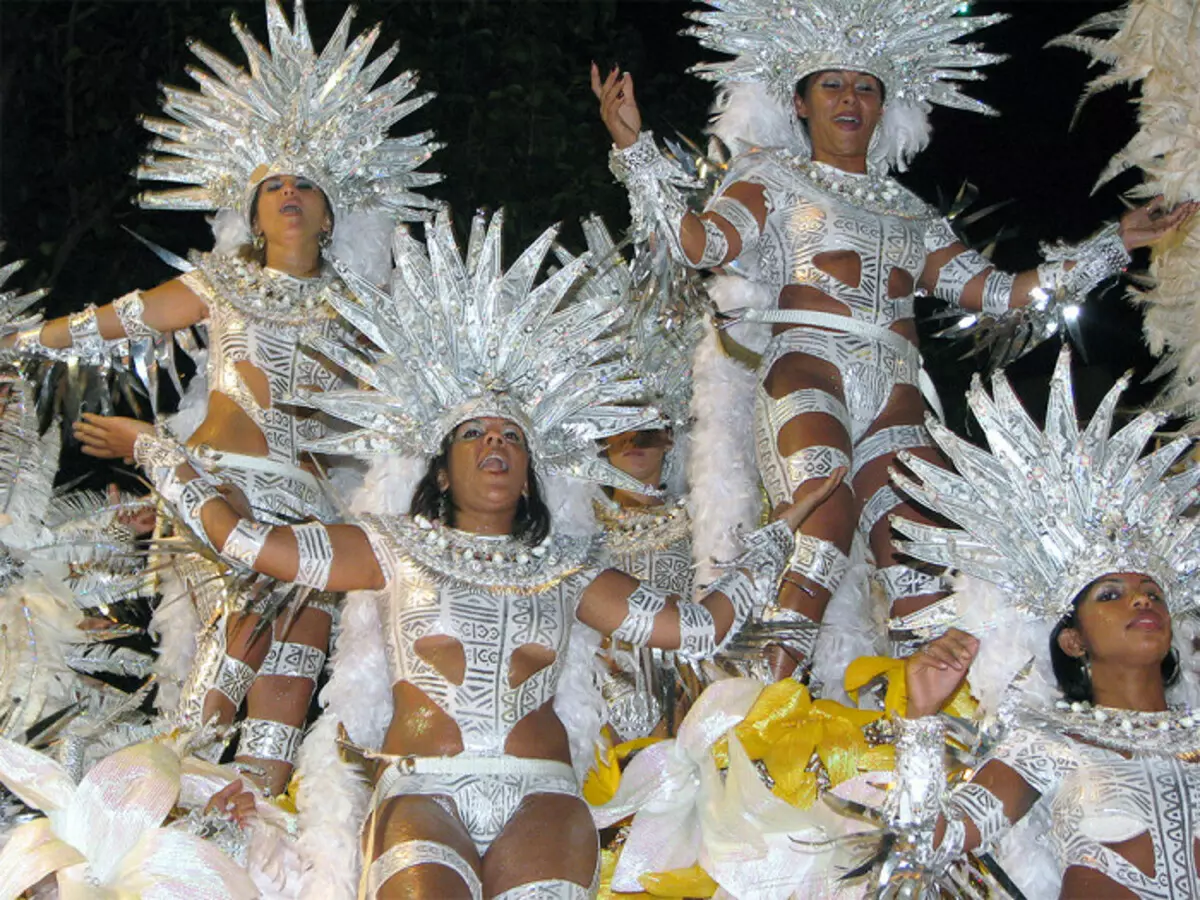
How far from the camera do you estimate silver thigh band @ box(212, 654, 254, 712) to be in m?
6.44

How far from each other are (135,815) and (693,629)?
1.45 meters

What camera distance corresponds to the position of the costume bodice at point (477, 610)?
5414 mm

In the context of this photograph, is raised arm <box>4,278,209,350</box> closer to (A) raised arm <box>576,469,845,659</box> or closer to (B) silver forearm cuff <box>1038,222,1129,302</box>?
(A) raised arm <box>576,469,845,659</box>

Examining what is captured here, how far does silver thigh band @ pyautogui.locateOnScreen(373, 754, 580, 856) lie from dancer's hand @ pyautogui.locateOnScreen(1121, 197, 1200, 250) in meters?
2.51

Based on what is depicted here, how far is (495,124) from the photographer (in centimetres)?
998

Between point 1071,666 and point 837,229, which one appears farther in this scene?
point 837,229

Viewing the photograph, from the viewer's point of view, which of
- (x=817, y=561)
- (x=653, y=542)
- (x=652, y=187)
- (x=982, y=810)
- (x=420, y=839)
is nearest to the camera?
(x=982, y=810)

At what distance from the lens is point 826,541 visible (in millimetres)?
6074

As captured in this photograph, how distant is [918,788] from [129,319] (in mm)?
3178

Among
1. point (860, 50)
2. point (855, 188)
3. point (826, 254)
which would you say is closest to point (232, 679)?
point (826, 254)

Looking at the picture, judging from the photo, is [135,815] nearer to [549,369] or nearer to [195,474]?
[195,474]

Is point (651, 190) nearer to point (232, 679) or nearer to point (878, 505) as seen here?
point (878, 505)

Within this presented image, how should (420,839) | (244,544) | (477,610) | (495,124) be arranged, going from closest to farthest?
(420,839)
(244,544)
(477,610)
(495,124)

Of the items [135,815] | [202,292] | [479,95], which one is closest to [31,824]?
[135,815]
